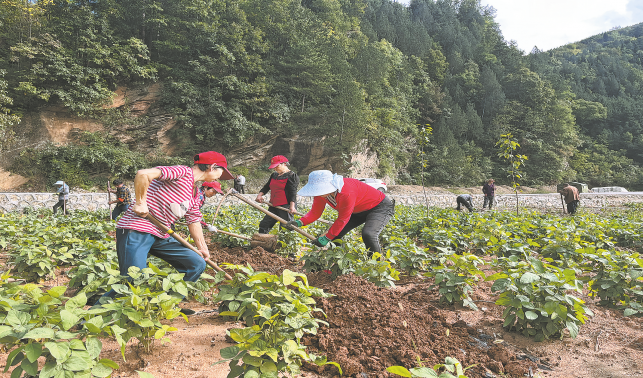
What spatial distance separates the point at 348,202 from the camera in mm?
3656

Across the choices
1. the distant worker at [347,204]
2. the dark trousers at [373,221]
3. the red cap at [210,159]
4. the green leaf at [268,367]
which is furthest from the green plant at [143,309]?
the dark trousers at [373,221]

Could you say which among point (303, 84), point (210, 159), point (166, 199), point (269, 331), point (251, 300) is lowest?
point (269, 331)

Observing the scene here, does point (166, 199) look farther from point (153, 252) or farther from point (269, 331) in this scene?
point (269, 331)

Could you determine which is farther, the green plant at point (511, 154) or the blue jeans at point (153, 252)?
the green plant at point (511, 154)

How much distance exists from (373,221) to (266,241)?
182 cm

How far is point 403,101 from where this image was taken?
33.9 m

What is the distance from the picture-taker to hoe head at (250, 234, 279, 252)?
5.04m

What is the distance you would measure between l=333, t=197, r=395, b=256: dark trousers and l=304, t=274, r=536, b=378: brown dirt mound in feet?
2.74

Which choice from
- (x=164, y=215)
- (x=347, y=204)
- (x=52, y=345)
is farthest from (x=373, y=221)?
(x=52, y=345)

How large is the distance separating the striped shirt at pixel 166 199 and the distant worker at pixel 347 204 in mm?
1135

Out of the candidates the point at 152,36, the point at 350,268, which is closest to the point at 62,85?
the point at 152,36

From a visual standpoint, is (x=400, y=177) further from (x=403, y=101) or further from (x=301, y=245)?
(x=301, y=245)

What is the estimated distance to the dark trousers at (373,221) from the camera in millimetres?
3850

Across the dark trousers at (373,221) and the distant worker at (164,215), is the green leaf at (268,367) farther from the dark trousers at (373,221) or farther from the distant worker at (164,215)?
the dark trousers at (373,221)
